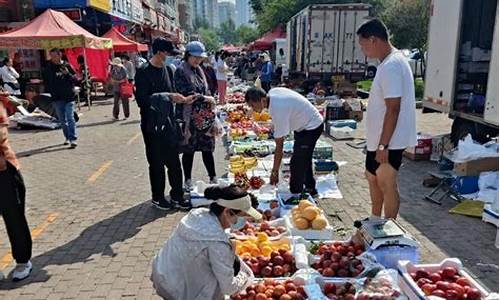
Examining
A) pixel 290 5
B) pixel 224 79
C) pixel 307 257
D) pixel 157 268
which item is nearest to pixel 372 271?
pixel 307 257

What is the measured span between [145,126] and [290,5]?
112ft

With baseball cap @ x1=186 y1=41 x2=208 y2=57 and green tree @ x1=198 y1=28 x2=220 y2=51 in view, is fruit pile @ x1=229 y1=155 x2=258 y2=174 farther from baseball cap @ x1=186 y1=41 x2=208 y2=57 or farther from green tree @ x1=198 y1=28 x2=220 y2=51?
green tree @ x1=198 y1=28 x2=220 y2=51

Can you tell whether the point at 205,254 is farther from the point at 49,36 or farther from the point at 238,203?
the point at 49,36

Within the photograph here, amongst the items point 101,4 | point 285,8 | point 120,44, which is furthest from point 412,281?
point 285,8

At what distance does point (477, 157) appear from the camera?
6.74m

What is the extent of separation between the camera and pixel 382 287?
11.3 ft

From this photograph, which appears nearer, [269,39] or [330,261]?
[330,261]

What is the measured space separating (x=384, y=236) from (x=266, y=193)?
2.55m

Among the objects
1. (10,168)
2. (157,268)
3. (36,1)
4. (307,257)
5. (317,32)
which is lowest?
(307,257)

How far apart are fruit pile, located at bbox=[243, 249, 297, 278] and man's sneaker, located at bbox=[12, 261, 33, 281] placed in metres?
2.18

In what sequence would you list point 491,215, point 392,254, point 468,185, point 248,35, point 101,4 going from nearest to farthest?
point 392,254 < point 491,215 < point 468,185 < point 101,4 < point 248,35

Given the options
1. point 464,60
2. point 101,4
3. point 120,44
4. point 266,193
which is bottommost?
point 266,193

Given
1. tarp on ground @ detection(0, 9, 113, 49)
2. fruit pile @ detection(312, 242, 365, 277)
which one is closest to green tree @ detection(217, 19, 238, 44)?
tarp on ground @ detection(0, 9, 113, 49)

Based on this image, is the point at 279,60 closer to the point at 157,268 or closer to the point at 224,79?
the point at 224,79
